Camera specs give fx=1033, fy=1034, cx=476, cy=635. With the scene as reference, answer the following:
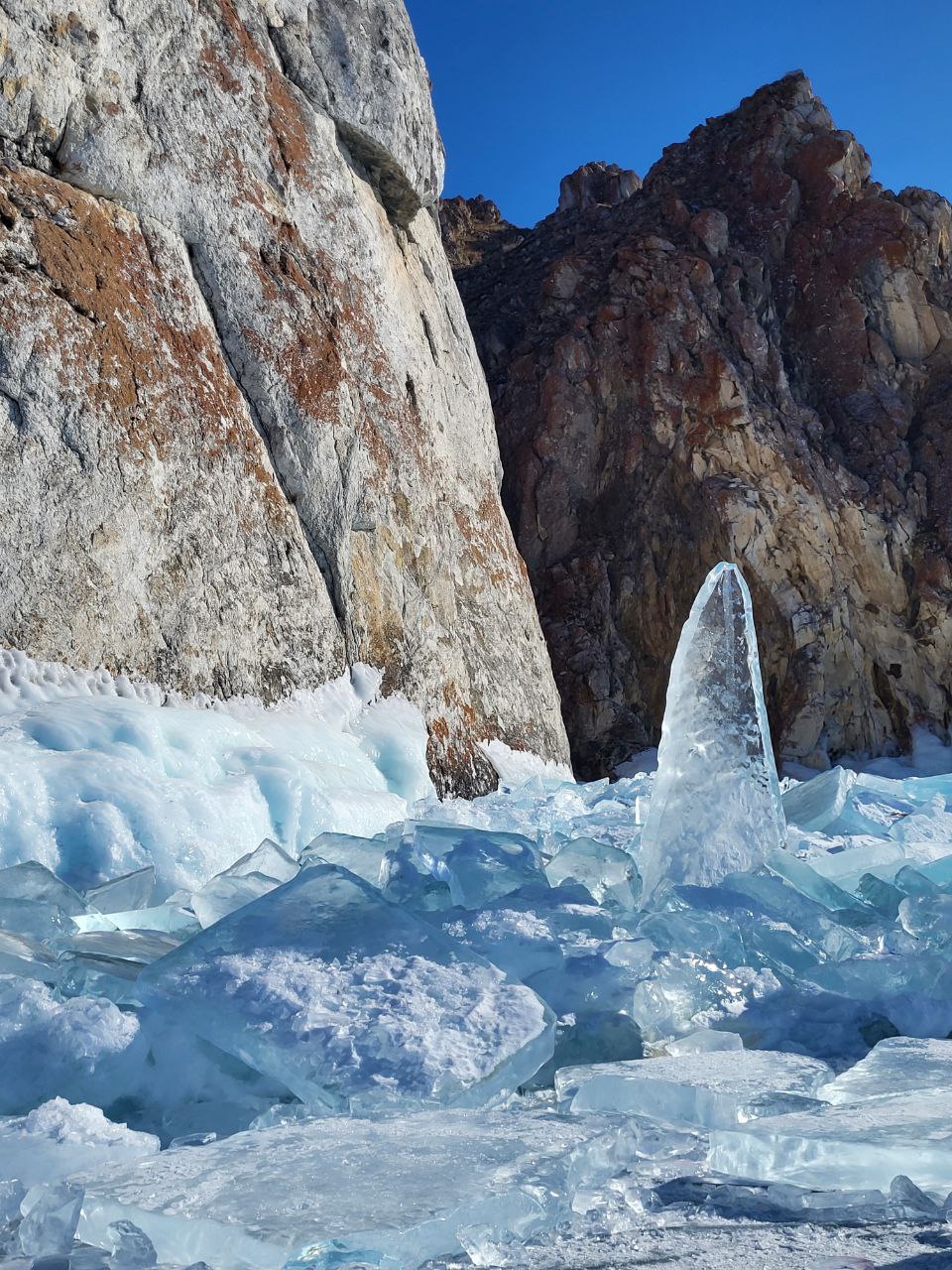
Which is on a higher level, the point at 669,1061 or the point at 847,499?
the point at 847,499

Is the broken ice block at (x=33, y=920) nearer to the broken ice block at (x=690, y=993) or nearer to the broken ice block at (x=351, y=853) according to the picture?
the broken ice block at (x=351, y=853)

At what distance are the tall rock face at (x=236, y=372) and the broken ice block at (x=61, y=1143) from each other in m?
4.52

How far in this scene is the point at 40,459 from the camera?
6.24 metres

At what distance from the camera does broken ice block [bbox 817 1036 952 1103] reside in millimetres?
1991

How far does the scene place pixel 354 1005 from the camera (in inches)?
88.5

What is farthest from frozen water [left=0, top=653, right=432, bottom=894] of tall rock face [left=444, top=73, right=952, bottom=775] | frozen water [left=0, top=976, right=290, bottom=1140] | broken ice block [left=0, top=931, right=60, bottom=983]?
tall rock face [left=444, top=73, right=952, bottom=775]

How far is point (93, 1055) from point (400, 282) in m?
10.3

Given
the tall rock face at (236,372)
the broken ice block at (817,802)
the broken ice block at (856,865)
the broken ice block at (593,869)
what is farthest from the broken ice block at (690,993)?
the tall rock face at (236,372)

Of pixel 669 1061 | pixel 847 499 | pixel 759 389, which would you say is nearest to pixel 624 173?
pixel 759 389

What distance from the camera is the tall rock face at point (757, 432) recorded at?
21.1 meters

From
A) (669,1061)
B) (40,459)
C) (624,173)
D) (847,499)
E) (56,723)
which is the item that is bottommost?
(669,1061)

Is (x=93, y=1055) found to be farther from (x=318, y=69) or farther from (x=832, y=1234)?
(x=318, y=69)

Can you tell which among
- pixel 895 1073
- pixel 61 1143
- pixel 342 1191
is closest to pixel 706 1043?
pixel 895 1073

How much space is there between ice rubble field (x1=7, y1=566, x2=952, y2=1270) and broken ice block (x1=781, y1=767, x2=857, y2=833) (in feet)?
3.80
